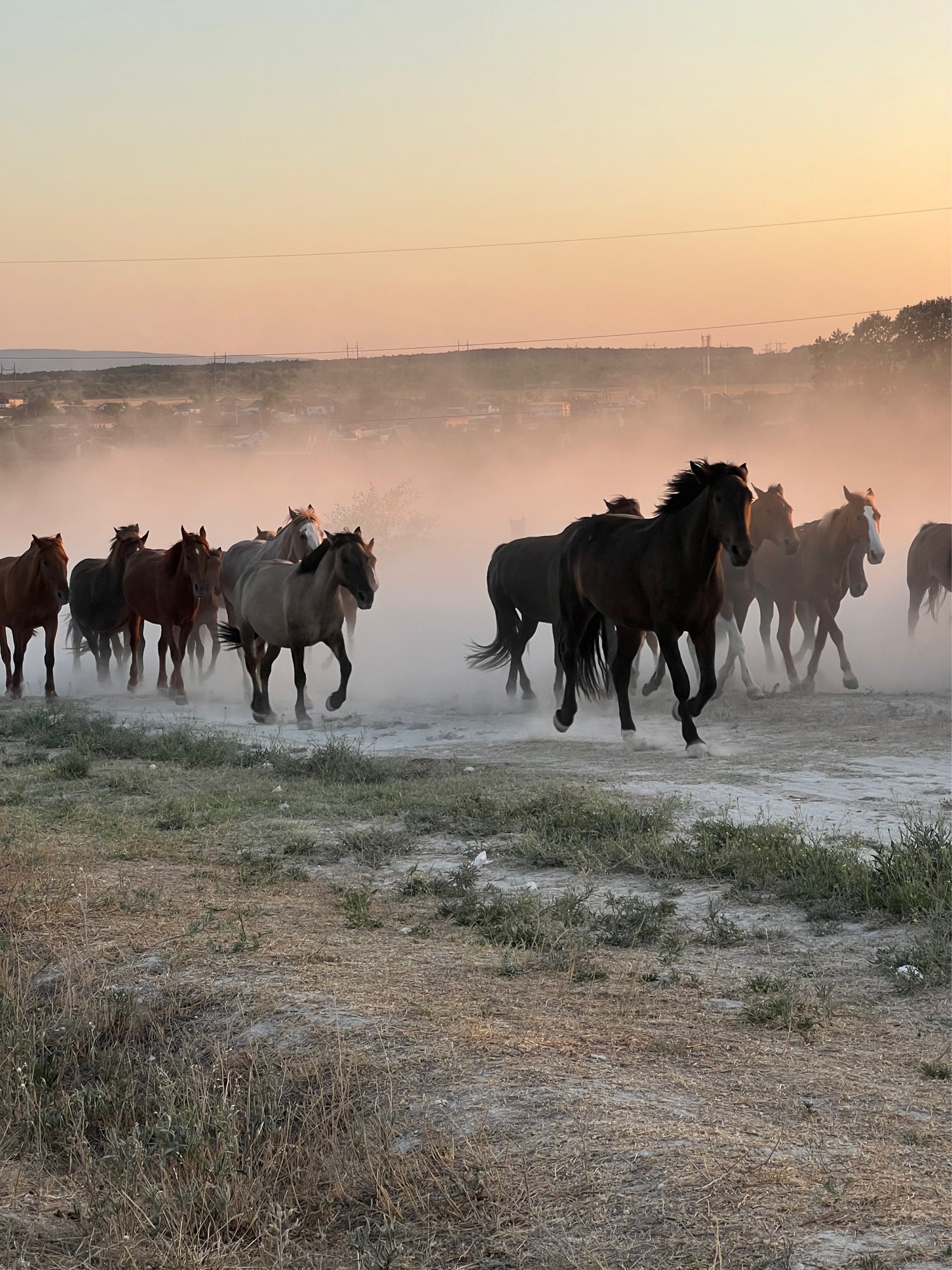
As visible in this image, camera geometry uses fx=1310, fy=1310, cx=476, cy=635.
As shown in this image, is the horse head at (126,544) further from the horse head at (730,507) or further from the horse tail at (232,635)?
the horse head at (730,507)

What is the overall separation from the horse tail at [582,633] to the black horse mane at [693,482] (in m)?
1.28

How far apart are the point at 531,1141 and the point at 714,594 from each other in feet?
26.5

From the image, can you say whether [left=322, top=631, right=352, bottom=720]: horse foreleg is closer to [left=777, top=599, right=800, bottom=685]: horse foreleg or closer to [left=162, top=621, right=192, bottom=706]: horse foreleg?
[left=162, top=621, right=192, bottom=706]: horse foreleg

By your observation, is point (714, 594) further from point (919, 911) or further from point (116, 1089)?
point (116, 1089)

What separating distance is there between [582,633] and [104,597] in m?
8.00

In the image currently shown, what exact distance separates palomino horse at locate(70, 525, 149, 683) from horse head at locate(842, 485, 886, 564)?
29.8 feet

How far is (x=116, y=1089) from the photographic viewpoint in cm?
453

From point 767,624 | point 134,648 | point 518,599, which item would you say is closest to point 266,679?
point 518,599

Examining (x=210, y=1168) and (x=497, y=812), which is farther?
(x=497, y=812)

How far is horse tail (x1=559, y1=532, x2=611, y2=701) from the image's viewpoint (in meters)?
12.8

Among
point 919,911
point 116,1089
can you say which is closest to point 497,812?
point 919,911

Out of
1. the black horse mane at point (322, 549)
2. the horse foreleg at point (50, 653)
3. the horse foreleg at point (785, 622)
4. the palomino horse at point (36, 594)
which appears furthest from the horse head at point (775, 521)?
the horse foreleg at point (50, 653)

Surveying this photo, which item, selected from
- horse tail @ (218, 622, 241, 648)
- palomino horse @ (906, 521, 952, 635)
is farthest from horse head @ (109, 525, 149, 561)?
palomino horse @ (906, 521, 952, 635)

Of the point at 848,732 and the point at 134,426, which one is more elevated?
the point at 134,426
